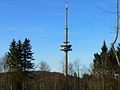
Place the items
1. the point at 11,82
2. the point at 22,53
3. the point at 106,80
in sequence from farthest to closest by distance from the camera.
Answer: the point at 22,53 → the point at 11,82 → the point at 106,80

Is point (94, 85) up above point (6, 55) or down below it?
below

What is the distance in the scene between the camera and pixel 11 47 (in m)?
48.6

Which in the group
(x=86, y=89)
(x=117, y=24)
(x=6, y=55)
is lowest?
(x=86, y=89)

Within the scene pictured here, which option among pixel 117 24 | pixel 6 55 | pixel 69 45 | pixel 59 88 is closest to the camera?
pixel 117 24

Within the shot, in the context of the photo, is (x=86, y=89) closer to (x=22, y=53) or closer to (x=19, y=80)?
(x=19, y=80)

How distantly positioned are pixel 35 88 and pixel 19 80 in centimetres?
299

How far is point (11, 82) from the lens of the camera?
24.0 metres

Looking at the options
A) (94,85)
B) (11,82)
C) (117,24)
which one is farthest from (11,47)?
(117,24)

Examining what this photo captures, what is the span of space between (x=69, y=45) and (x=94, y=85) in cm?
4534

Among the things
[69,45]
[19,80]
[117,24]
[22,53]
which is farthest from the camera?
[69,45]

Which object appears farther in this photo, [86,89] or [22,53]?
[22,53]

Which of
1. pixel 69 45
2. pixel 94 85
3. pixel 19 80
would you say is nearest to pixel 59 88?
pixel 94 85

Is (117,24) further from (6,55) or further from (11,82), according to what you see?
(6,55)

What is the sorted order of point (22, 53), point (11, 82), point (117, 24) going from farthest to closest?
1. point (22, 53)
2. point (11, 82)
3. point (117, 24)
